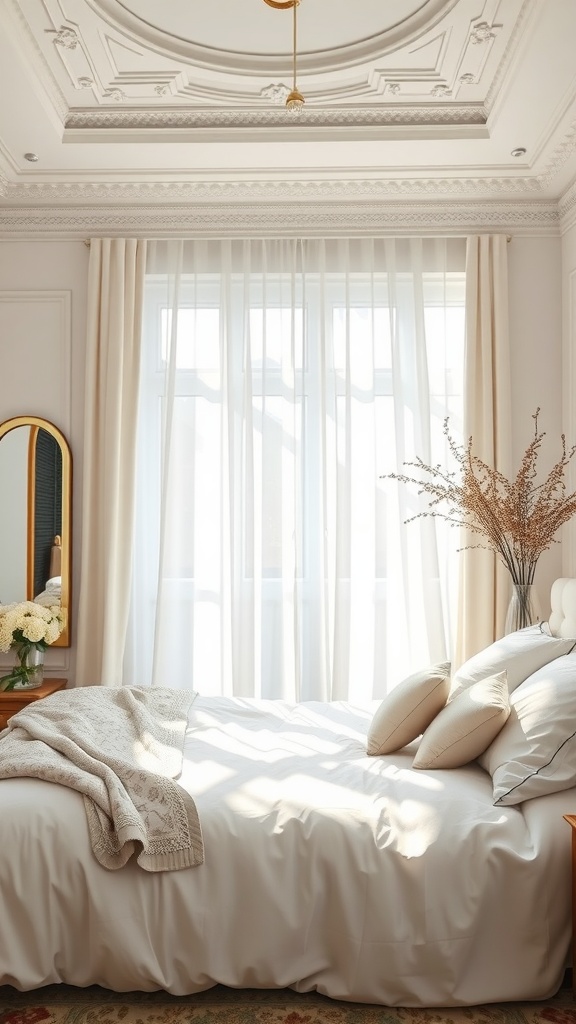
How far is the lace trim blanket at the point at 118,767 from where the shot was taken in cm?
205

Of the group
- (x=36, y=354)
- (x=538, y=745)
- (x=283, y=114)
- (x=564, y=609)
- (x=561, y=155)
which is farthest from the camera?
(x=36, y=354)

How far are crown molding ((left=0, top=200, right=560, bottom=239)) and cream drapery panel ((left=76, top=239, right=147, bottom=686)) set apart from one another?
160 millimetres

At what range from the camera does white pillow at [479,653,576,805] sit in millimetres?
2186

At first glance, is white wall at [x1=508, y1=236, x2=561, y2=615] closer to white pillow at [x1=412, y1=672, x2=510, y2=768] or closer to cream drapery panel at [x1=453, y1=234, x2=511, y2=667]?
cream drapery panel at [x1=453, y1=234, x2=511, y2=667]

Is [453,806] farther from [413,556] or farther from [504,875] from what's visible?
[413,556]

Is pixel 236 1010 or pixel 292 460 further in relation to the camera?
pixel 292 460

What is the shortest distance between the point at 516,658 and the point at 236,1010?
4.58ft

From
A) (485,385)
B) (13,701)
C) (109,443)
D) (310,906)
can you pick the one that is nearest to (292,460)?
(109,443)

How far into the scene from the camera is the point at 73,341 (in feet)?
14.5

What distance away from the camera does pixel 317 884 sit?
2.05 metres

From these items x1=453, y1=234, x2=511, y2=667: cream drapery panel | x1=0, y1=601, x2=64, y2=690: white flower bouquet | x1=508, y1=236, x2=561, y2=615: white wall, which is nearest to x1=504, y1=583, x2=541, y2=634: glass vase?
x1=453, y1=234, x2=511, y2=667: cream drapery panel

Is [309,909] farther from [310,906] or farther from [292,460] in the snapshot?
[292,460]

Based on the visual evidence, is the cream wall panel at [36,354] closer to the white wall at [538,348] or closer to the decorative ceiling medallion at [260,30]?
the decorative ceiling medallion at [260,30]

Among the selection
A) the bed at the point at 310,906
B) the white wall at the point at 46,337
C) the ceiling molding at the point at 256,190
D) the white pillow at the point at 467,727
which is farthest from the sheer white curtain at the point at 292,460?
the bed at the point at 310,906
